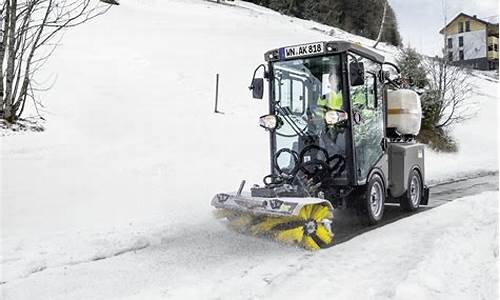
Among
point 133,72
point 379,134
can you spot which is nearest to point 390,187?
point 379,134

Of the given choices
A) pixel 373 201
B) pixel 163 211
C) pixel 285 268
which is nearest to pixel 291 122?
pixel 373 201

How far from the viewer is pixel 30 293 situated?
175 inches

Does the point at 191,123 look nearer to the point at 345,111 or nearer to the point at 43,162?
the point at 43,162

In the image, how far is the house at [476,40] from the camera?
60106 mm

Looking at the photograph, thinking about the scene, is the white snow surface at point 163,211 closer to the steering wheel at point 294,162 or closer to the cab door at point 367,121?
the cab door at point 367,121

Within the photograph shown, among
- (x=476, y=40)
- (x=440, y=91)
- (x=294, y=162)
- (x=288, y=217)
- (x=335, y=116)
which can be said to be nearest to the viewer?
(x=288, y=217)

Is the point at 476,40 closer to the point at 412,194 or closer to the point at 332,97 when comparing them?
the point at 412,194

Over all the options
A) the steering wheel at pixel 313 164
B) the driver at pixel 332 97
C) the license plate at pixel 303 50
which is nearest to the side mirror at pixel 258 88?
the license plate at pixel 303 50

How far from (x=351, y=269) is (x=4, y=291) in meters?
2.97

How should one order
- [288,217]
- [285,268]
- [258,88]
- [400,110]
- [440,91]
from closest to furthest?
1. [285,268]
2. [288,217]
3. [258,88]
4. [400,110]
5. [440,91]

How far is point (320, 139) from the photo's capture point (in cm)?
686

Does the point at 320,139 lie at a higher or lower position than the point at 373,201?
higher

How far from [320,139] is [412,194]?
232cm

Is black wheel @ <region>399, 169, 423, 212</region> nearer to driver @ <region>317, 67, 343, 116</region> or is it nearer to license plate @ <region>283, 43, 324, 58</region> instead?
driver @ <region>317, 67, 343, 116</region>
